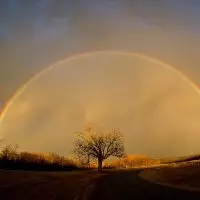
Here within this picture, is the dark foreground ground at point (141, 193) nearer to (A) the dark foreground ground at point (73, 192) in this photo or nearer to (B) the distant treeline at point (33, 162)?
(A) the dark foreground ground at point (73, 192)

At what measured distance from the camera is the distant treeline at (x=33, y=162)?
65.8 m

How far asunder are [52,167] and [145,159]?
39.4 m

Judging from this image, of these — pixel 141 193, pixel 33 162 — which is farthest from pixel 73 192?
pixel 33 162

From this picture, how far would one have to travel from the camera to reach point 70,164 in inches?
3214

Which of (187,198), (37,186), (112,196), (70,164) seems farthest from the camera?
(70,164)

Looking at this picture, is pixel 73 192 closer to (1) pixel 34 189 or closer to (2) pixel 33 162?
(1) pixel 34 189

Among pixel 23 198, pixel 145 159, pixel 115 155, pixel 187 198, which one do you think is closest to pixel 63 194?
pixel 23 198

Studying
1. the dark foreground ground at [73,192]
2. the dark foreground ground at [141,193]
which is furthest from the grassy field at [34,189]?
the dark foreground ground at [141,193]

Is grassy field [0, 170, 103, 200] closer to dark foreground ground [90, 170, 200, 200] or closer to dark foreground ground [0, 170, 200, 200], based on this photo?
dark foreground ground [0, 170, 200, 200]

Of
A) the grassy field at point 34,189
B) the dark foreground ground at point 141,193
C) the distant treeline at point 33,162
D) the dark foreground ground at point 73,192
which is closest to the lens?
the dark foreground ground at point 141,193

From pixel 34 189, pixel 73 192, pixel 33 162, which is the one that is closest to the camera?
pixel 73 192

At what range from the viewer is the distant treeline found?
65.8 metres

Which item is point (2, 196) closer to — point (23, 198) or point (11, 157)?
point (23, 198)

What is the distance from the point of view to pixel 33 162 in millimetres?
70438
